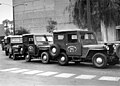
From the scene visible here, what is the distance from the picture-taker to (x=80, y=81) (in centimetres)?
909

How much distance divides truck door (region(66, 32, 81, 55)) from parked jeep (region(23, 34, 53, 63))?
2.07 m

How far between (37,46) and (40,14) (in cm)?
5272

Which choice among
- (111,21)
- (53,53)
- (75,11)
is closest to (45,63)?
(53,53)

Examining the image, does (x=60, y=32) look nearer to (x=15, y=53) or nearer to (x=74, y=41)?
(x=74, y=41)

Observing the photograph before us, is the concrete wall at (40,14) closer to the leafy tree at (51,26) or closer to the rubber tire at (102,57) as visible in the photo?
the leafy tree at (51,26)

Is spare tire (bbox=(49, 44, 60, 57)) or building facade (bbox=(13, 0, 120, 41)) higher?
building facade (bbox=(13, 0, 120, 41))

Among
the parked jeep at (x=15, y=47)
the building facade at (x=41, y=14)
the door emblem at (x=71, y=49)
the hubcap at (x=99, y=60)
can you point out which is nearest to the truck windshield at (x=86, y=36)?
the door emblem at (x=71, y=49)

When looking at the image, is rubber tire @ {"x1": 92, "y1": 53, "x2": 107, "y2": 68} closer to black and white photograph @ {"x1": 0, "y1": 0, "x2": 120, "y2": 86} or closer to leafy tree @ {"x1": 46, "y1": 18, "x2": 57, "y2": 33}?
black and white photograph @ {"x1": 0, "y1": 0, "x2": 120, "y2": 86}

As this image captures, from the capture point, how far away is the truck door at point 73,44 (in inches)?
544

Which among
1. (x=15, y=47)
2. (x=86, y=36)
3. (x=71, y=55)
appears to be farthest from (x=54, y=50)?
(x=15, y=47)

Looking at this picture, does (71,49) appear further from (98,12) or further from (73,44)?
(98,12)

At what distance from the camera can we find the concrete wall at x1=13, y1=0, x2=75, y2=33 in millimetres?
62656

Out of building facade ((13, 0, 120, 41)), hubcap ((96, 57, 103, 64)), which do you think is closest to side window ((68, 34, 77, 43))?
hubcap ((96, 57, 103, 64))

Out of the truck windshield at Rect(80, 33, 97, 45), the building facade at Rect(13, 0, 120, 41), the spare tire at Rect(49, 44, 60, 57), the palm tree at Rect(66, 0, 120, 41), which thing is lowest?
the spare tire at Rect(49, 44, 60, 57)
